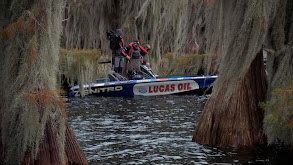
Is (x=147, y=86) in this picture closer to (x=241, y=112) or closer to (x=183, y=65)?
(x=183, y=65)

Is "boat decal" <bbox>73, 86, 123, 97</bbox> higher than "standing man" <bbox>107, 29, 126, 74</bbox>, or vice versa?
"standing man" <bbox>107, 29, 126, 74</bbox>

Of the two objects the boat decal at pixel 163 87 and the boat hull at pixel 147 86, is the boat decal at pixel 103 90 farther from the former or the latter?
the boat decal at pixel 163 87

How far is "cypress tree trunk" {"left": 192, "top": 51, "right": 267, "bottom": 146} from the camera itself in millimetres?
9422

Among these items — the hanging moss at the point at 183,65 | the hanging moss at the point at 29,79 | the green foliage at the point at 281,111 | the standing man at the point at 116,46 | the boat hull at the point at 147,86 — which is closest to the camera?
the hanging moss at the point at 29,79

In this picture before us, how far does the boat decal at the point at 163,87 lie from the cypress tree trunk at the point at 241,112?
1220cm

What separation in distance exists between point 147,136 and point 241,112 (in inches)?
108

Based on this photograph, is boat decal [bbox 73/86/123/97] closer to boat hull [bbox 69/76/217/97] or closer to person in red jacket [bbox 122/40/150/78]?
boat hull [bbox 69/76/217/97]

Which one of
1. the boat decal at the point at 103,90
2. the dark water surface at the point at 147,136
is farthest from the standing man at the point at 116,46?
the dark water surface at the point at 147,136

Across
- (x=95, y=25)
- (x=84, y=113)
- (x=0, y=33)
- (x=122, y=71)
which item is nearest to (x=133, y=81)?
(x=122, y=71)

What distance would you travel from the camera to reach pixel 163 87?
73.0 feet

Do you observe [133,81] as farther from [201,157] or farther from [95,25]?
[201,157]

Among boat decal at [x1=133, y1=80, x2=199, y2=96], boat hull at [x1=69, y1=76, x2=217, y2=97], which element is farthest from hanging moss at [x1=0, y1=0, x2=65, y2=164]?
boat decal at [x1=133, y1=80, x2=199, y2=96]

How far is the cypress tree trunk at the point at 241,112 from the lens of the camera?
9422mm

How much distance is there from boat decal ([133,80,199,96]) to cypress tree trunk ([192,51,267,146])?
1220 cm
